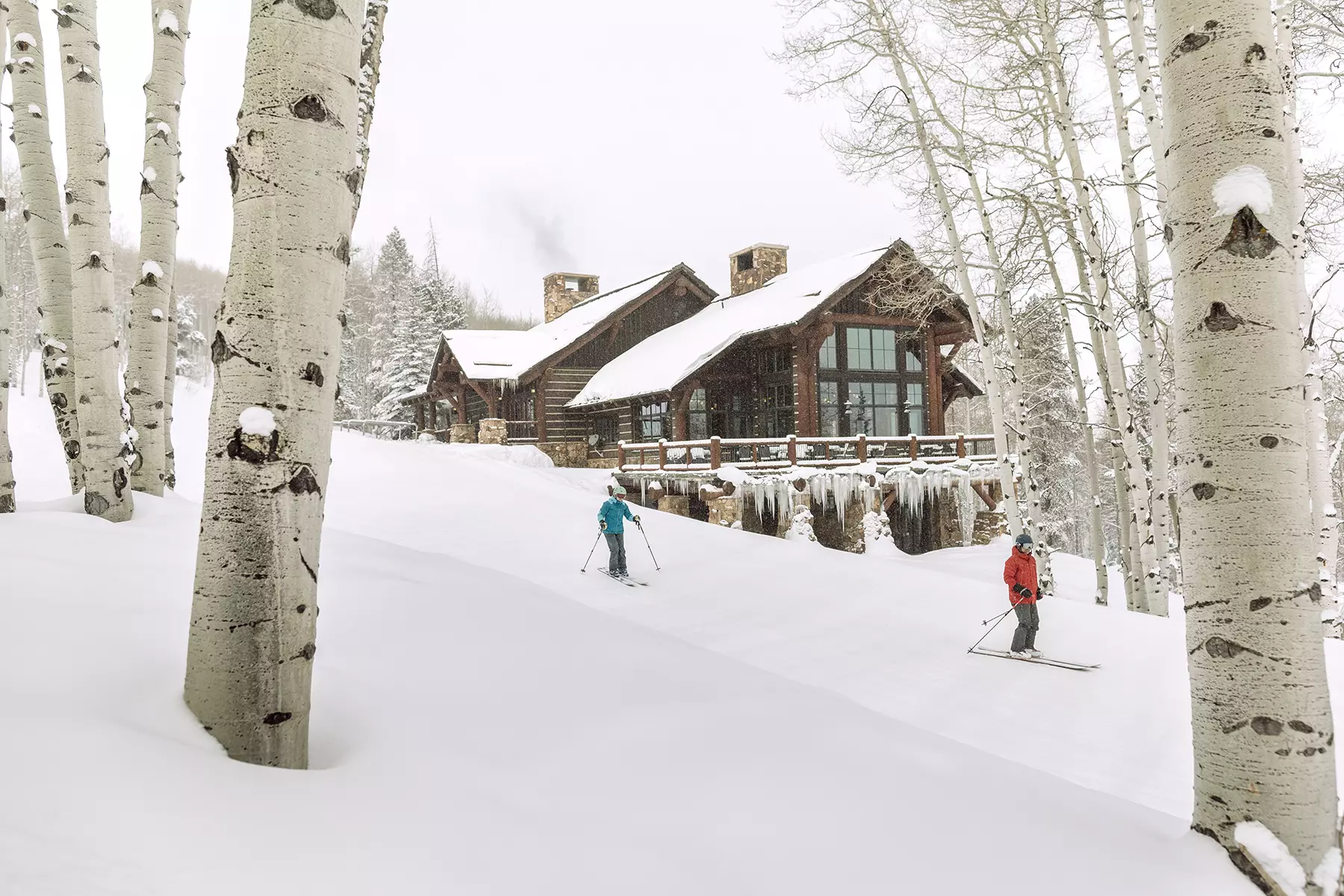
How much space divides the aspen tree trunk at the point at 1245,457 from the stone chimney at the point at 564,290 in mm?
32659

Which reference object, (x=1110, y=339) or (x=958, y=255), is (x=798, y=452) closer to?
(x=958, y=255)

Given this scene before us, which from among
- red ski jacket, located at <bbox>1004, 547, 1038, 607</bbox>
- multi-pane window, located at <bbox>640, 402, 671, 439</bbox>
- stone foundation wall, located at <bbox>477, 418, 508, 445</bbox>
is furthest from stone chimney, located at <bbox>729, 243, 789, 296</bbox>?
red ski jacket, located at <bbox>1004, 547, 1038, 607</bbox>

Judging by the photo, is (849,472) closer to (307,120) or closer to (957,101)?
(957,101)

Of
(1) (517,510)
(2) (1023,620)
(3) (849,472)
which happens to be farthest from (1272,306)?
(3) (849,472)

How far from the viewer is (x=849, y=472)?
1762 centimetres

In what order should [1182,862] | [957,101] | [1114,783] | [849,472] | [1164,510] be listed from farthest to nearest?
[849,472], [957,101], [1164,510], [1114,783], [1182,862]

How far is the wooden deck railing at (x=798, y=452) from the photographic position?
17344mm

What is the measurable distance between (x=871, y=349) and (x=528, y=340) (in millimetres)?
13560

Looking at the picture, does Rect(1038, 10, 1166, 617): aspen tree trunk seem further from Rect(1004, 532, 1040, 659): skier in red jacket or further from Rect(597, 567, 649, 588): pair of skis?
Rect(597, 567, 649, 588): pair of skis

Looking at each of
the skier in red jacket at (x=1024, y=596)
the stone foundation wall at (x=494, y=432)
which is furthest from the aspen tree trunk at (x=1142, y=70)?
the stone foundation wall at (x=494, y=432)

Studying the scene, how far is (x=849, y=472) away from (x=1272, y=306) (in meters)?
15.5

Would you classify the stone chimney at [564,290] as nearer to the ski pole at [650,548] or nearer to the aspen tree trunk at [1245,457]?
the ski pole at [650,548]

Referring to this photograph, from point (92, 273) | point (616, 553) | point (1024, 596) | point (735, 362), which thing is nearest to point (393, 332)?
point (735, 362)

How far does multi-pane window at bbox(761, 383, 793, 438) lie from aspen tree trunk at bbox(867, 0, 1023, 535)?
9.40 metres
